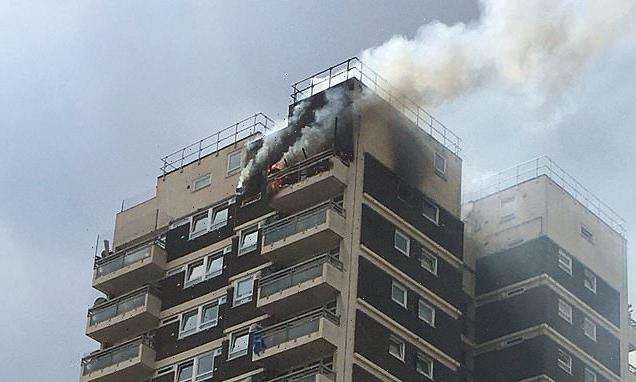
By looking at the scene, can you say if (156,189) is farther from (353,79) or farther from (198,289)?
(353,79)

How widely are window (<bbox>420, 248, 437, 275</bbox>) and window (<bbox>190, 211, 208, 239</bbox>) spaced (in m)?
14.3

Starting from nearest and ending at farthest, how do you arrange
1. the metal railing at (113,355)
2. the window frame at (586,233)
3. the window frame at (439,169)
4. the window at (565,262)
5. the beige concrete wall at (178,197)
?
1. the metal railing at (113,355)
2. the window frame at (439,169)
3. the beige concrete wall at (178,197)
4. the window at (565,262)
5. the window frame at (586,233)

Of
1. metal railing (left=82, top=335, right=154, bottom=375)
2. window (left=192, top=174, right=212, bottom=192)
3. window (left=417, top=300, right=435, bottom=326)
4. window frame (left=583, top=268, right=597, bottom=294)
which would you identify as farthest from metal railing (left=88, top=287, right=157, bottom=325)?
window frame (left=583, top=268, right=597, bottom=294)

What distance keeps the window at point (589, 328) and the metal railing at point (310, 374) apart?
23.2 meters

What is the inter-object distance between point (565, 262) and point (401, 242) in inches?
553

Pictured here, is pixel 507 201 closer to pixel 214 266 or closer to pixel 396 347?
pixel 396 347

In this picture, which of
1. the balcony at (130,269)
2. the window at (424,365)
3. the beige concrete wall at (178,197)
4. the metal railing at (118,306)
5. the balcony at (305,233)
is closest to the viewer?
the balcony at (305,233)

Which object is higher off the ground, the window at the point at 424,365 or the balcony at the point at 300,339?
the window at the point at 424,365

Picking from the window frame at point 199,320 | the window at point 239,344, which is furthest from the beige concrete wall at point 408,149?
the window frame at point 199,320

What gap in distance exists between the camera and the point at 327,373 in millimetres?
99125

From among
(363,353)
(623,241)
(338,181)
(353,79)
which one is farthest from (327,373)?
(623,241)

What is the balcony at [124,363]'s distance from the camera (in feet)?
365

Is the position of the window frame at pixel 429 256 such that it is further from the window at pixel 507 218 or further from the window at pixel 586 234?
the window at pixel 586 234

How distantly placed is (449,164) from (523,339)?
12005 mm
